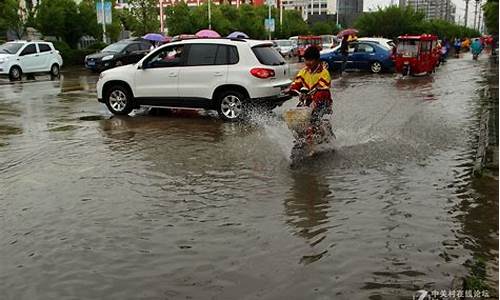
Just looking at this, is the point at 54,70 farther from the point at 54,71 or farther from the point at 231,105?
the point at 231,105

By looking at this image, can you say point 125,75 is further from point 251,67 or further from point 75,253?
point 75,253

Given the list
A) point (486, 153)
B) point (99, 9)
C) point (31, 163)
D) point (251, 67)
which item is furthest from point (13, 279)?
point (99, 9)

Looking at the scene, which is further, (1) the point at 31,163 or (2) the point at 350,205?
(1) the point at 31,163

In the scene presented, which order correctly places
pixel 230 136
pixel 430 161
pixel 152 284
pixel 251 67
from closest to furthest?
pixel 152 284 → pixel 430 161 → pixel 230 136 → pixel 251 67

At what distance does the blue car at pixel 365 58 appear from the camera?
79.8 ft

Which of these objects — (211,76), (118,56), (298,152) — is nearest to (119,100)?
(211,76)

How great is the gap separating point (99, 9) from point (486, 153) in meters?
30.0

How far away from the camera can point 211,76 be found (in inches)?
449

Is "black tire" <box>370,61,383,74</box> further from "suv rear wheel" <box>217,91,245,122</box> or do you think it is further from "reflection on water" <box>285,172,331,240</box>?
"reflection on water" <box>285,172,331,240</box>

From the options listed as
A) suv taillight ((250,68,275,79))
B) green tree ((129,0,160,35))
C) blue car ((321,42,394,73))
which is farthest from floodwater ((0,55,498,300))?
green tree ((129,0,160,35))

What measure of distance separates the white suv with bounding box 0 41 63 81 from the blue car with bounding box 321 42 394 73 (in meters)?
12.4

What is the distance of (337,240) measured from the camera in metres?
4.88

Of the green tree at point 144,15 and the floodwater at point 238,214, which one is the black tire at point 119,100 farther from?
the green tree at point 144,15

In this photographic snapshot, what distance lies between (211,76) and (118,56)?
16863 mm
